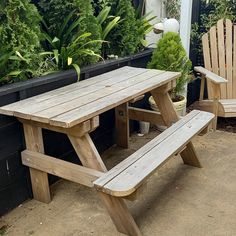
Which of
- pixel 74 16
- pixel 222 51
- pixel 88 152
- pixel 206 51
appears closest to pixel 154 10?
pixel 206 51

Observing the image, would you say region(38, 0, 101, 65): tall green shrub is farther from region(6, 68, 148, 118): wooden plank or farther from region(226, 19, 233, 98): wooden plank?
region(226, 19, 233, 98): wooden plank

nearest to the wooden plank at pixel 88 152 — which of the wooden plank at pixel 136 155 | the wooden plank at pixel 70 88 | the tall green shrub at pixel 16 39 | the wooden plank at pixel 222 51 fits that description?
the wooden plank at pixel 136 155

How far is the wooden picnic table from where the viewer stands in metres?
1.88

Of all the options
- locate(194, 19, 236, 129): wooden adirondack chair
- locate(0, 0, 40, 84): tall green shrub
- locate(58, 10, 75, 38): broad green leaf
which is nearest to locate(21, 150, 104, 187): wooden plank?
locate(0, 0, 40, 84): tall green shrub

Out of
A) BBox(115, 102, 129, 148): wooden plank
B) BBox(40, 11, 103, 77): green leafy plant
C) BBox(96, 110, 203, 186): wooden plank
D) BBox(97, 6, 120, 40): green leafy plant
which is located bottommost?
BBox(115, 102, 129, 148): wooden plank

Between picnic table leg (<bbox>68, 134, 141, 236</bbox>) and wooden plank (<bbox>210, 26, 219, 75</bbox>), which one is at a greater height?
wooden plank (<bbox>210, 26, 219, 75</bbox>)

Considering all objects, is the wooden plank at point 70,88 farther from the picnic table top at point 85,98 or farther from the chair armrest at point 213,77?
Answer: the chair armrest at point 213,77

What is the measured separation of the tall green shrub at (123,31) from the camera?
10.4 feet

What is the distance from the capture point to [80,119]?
180cm

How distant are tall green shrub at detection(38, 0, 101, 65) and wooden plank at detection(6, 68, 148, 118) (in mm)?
353

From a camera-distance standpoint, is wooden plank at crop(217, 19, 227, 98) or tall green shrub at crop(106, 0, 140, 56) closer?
tall green shrub at crop(106, 0, 140, 56)

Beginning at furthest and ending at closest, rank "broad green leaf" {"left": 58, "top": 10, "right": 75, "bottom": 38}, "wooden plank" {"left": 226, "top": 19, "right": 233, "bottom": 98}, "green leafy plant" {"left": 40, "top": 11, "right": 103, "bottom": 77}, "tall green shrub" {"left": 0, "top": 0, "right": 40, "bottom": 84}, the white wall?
the white wall
"wooden plank" {"left": 226, "top": 19, "right": 233, "bottom": 98}
"broad green leaf" {"left": 58, "top": 10, "right": 75, "bottom": 38}
"green leafy plant" {"left": 40, "top": 11, "right": 103, "bottom": 77}
"tall green shrub" {"left": 0, "top": 0, "right": 40, "bottom": 84}

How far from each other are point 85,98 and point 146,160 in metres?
0.55

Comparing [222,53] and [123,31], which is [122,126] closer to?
[123,31]
